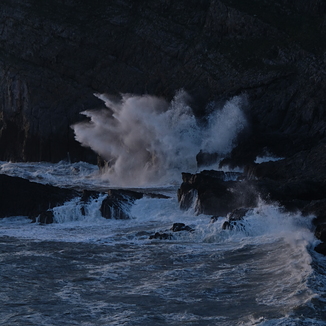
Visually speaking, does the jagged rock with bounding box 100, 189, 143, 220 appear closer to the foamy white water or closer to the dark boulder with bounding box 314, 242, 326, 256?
the foamy white water

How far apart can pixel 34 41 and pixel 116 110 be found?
11.5m

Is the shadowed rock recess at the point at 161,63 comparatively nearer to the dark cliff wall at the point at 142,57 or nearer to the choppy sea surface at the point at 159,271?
the dark cliff wall at the point at 142,57

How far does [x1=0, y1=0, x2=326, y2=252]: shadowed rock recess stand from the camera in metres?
42.7

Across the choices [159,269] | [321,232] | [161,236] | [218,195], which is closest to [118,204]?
[218,195]

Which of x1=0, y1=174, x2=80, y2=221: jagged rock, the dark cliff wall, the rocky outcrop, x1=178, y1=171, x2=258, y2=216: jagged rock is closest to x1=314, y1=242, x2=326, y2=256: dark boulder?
x1=178, y1=171, x2=258, y2=216: jagged rock

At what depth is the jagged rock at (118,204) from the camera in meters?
29.8

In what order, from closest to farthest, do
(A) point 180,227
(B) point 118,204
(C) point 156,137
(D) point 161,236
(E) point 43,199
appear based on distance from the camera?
(D) point 161,236 < (A) point 180,227 < (B) point 118,204 < (E) point 43,199 < (C) point 156,137

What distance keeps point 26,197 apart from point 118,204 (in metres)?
3.55

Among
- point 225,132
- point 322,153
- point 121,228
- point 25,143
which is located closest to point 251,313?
point 121,228

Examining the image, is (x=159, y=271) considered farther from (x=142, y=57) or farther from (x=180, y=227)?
(x=142, y=57)

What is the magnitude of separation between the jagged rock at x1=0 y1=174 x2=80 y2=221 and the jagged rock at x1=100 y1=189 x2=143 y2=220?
168 cm

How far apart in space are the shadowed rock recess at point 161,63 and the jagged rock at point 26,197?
10.8 meters

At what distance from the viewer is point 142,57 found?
176 ft

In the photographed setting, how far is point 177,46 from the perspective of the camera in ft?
172
